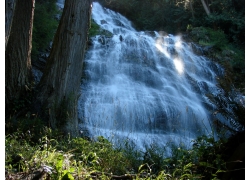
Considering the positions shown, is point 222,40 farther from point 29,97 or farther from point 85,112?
point 29,97

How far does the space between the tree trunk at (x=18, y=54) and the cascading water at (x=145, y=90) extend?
6.53 feet

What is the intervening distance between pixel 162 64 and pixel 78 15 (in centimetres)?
758

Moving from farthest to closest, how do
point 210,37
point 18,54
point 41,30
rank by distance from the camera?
point 210,37 < point 41,30 < point 18,54

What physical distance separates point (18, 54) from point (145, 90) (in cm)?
549

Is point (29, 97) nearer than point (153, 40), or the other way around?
point (29, 97)

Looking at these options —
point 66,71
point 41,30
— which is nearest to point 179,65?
point 41,30

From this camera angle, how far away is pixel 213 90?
41.2 feet

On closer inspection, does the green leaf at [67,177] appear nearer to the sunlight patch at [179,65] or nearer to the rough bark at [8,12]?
the rough bark at [8,12]

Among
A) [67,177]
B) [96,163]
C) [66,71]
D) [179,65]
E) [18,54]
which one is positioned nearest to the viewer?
[67,177]

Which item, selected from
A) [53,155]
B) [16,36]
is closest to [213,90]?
[16,36]

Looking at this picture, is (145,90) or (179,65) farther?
(179,65)

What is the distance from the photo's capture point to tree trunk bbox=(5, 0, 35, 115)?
668 cm

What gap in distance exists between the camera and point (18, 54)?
6.75 m

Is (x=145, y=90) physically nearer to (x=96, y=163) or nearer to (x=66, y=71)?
(x=66, y=71)
